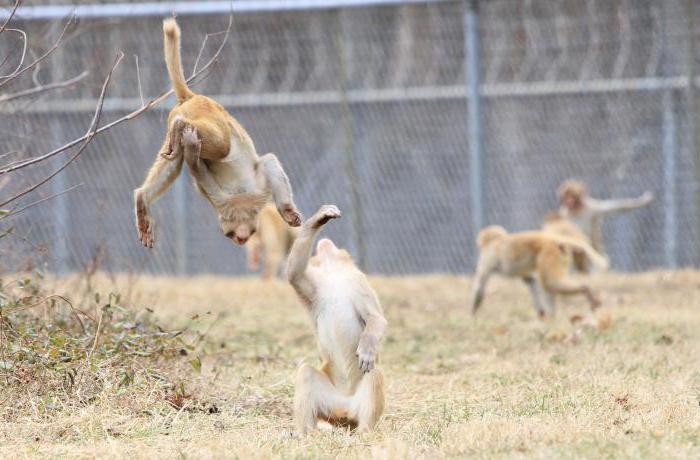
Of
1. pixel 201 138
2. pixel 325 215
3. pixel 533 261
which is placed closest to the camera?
pixel 325 215

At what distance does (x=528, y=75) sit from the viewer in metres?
14.1

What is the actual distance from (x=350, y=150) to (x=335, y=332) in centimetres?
785

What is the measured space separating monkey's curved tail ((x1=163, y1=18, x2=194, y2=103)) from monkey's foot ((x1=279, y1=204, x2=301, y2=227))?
765 millimetres

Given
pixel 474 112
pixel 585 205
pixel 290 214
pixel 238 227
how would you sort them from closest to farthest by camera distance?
pixel 290 214, pixel 238 227, pixel 474 112, pixel 585 205

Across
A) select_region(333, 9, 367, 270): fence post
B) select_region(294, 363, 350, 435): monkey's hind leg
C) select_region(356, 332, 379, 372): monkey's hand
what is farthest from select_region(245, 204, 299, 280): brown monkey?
select_region(356, 332, 379, 372): monkey's hand

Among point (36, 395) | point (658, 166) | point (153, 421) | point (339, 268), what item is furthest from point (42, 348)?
point (658, 166)

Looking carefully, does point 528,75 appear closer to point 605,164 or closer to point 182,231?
point 605,164

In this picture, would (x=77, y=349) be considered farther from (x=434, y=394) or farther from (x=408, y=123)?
(x=408, y=123)

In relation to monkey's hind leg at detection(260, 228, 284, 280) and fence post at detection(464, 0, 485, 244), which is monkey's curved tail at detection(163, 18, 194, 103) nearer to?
fence post at detection(464, 0, 485, 244)

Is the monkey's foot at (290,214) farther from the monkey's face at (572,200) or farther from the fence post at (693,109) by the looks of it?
the monkey's face at (572,200)

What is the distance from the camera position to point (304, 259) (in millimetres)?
6305

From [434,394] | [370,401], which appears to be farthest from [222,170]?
[434,394]

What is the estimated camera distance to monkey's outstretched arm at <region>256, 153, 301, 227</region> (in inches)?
260

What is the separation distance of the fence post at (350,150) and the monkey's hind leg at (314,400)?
738cm
